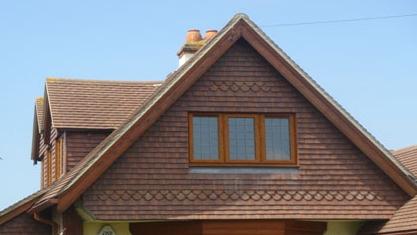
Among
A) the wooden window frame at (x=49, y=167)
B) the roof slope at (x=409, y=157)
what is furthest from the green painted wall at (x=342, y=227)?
the wooden window frame at (x=49, y=167)

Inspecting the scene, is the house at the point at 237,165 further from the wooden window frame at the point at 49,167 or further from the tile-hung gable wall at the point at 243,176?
the wooden window frame at the point at 49,167

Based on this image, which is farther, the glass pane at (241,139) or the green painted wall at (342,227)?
the green painted wall at (342,227)

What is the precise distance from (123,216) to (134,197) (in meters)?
0.50

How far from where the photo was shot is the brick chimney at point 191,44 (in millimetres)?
25672

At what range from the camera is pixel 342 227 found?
22.5m

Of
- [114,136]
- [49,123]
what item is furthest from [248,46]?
[49,123]

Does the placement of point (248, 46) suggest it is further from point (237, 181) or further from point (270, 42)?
point (237, 181)

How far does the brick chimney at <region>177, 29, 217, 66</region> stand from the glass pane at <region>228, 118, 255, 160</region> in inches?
167

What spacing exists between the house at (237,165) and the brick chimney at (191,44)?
12.3 ft

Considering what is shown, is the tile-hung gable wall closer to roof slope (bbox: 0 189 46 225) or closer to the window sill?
the window sill

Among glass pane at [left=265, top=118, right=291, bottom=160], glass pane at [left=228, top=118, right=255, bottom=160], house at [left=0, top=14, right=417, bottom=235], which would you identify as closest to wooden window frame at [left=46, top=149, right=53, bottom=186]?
house at [left=0, top=14, right=417, bottom=235]

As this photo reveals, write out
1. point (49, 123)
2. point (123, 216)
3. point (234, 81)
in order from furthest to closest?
point (49, 123) < point (234, 81) < point (123, 216)

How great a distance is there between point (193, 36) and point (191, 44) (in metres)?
0.48

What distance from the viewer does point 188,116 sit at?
2156cm
